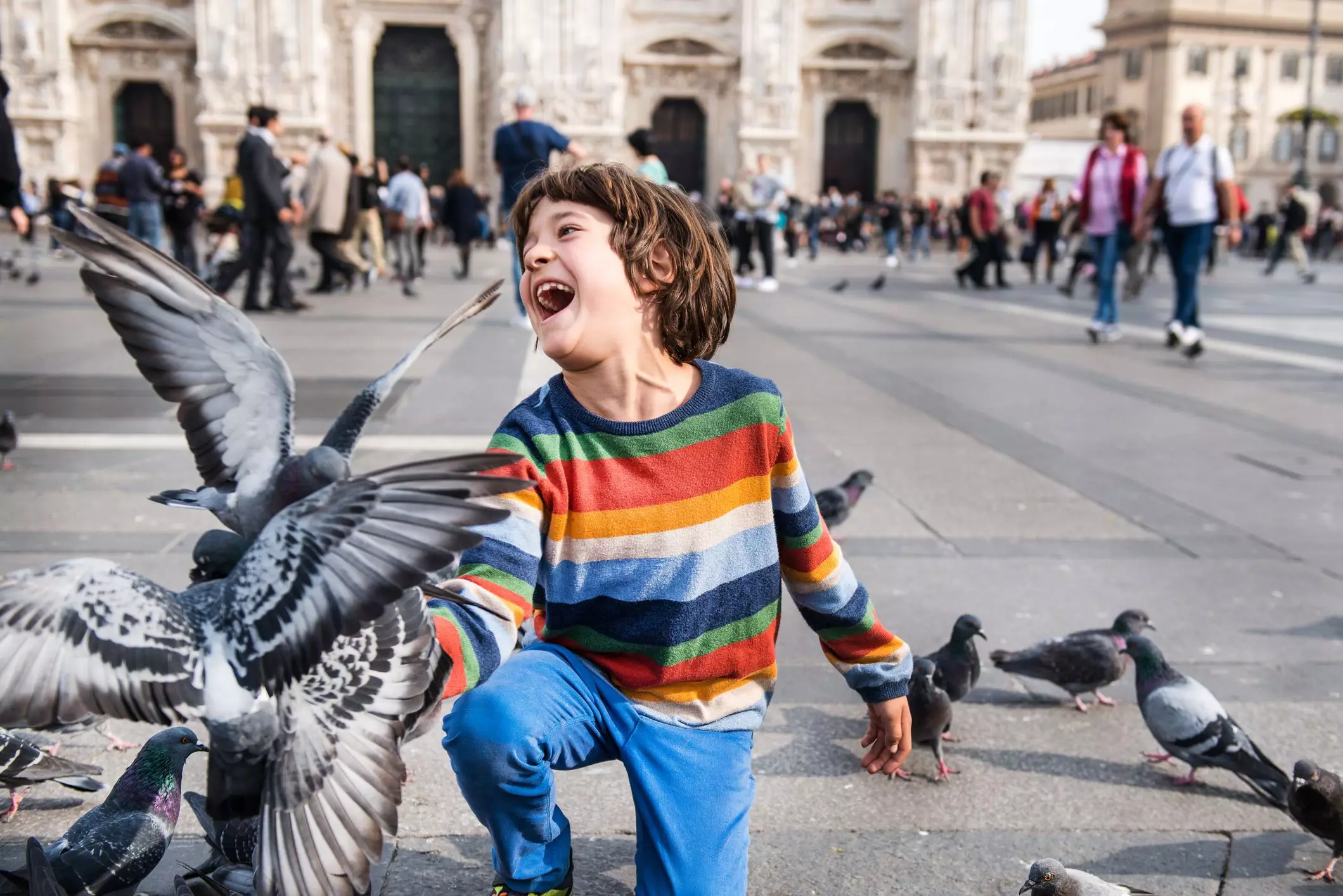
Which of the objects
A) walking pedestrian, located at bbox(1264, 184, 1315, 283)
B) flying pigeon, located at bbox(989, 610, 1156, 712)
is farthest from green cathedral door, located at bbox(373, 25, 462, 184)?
flying pigeon, located at bbox(989, 610, 1156, 712)

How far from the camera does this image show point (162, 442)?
6219 mm

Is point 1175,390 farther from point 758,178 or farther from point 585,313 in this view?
point 758,178

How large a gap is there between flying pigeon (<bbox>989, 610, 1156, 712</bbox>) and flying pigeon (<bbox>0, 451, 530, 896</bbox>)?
6.90ft

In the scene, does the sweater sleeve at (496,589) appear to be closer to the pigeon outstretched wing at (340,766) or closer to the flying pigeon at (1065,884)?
the pigeon outstretched wing at (340,766)

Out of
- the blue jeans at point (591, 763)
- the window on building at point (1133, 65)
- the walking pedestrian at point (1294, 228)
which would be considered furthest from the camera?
the window on building at point (1133, 65)

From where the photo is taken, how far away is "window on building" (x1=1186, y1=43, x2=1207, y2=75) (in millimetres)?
65312

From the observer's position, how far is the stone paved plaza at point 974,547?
258 cm

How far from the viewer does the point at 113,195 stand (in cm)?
1666

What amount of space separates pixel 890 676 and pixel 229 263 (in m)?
12.3

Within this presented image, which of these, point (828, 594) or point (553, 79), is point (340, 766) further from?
point (553, 79)

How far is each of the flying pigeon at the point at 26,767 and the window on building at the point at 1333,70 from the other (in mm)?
80787

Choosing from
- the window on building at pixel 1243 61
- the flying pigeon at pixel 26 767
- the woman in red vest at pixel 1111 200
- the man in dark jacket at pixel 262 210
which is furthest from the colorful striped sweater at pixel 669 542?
the window on building at pixel 1243 61

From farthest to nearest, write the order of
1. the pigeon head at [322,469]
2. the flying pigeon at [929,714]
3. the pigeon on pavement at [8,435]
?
the pigeon on pavement at [8,435], the flying pigeon at [929,714], the pigeon head at [322,469]

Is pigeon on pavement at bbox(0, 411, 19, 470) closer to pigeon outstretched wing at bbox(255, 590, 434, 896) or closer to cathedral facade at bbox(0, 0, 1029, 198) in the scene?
pigeon outstretched wing at bbox(255, 590, 434, 896)
